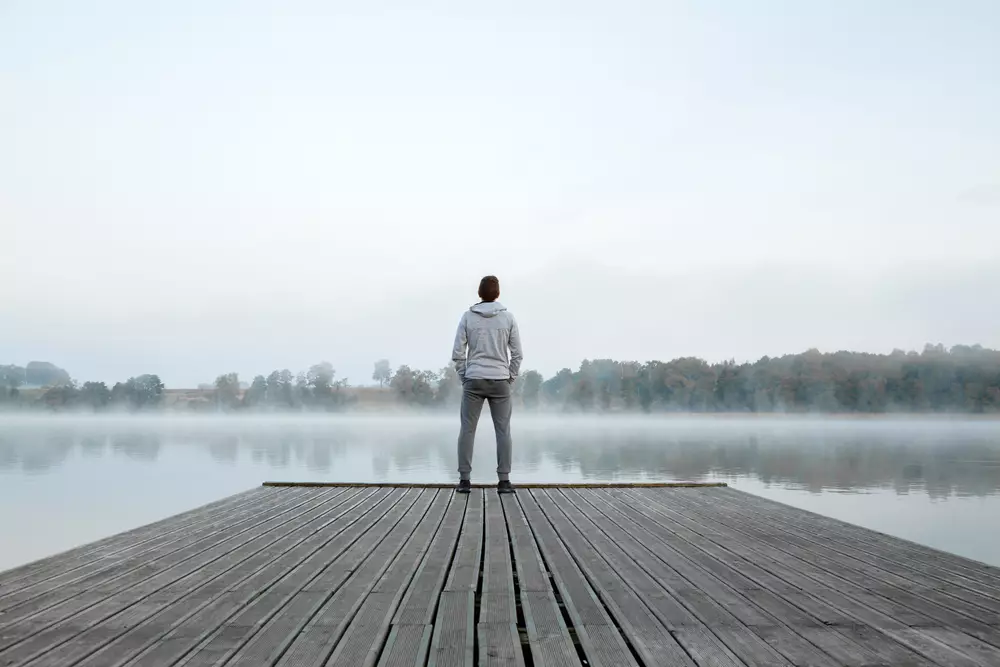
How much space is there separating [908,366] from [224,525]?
195 feet

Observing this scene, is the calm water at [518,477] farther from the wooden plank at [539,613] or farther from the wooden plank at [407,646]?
the wooden plank at [407,646]

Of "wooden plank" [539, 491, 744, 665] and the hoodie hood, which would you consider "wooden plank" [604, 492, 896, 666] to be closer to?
"wooden plank" [539, 491, 744, 665]

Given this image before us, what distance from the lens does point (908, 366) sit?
53719 mm

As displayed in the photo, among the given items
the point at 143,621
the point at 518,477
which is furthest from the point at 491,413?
the point at 518,477

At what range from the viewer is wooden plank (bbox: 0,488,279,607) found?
272cm

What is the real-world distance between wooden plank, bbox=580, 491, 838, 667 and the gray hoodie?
1799mm

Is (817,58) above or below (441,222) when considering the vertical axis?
below

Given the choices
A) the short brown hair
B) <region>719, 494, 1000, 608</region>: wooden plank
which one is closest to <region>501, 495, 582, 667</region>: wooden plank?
<region>719, 494, 1000, 608</region>: wooden plank

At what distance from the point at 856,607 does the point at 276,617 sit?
1.84m

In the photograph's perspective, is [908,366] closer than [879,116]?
No

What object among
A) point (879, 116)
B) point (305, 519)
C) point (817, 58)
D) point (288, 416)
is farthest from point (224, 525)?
point (288, 416)

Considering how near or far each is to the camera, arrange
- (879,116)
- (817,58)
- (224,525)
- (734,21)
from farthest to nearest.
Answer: (879,116)
(817,58)
(734,21)
(224,525)

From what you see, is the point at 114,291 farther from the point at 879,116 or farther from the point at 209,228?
the point at 879,116

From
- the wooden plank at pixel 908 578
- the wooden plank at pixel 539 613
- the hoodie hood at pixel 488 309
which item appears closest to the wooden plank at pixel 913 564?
the wooden plank at pixel 908 578
